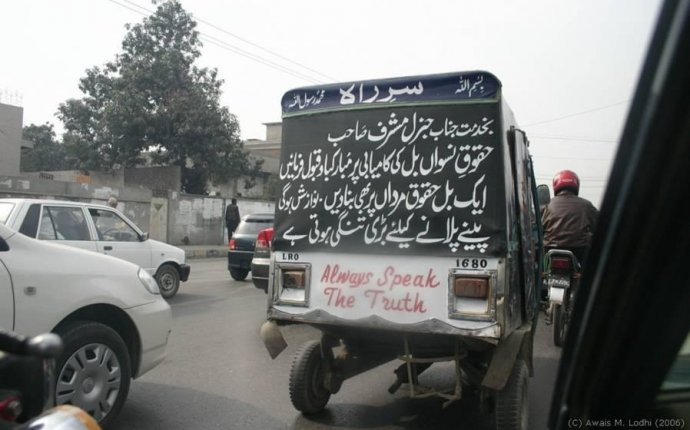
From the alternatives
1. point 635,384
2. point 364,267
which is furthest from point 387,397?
point 635,384

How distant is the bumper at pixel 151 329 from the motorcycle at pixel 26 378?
2.22m

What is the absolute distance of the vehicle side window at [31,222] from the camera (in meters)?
6.98

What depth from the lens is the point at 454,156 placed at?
12.4 ft

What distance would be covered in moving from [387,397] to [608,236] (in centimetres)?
379

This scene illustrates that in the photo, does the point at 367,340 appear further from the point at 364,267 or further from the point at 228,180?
the point at 228,180

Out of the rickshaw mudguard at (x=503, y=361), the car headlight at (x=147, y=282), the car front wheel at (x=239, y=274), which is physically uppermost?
the car headlight at (x=147, y=282)

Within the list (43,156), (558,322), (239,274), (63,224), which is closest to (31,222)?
(63,224)

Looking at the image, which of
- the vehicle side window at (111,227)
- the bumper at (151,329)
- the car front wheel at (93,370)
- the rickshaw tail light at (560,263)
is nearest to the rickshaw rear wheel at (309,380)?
the bumper at (151,329)

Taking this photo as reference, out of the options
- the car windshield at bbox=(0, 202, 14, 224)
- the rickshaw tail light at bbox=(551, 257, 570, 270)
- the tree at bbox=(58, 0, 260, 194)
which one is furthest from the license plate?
the tree at bbox=(58, 0, 260, 194)

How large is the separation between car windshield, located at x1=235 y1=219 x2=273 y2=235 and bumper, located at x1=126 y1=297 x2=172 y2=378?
23.8 feet

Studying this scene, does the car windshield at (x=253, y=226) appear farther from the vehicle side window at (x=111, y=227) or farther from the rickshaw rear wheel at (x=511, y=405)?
the rickshaw rear wheel at (x=511, y=405)

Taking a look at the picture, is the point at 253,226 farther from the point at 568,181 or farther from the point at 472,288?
the point at 472,288

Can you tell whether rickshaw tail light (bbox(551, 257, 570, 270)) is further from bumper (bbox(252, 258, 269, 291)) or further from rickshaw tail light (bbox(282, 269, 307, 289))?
bumper (bbox(252, 258, 269, 291))

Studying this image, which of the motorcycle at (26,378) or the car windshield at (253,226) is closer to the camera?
the motorcycle at (26,378)
